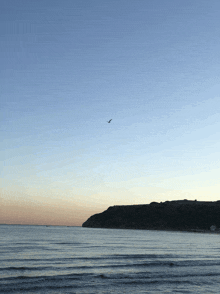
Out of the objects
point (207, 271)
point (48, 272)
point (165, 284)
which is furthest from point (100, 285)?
point (207, 271)

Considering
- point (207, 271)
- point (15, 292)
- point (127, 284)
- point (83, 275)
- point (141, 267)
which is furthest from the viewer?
point (141, 267)

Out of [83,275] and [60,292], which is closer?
[60,292]

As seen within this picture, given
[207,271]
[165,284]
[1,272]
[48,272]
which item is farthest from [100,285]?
[207,271]

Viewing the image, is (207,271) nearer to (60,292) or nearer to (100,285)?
(100,285)

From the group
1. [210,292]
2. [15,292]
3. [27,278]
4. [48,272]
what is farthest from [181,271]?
[15,292]

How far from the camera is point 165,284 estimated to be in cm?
2141

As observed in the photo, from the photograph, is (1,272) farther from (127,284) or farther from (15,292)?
(127,284)

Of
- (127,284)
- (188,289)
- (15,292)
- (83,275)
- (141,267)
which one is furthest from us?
(141,267)

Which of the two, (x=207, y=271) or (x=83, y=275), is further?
(x=207, y=271)

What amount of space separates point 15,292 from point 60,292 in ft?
9.01

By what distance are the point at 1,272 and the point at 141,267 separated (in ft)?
45.4

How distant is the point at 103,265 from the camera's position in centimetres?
3056

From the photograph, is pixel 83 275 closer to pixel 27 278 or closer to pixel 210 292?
pixel 27 278

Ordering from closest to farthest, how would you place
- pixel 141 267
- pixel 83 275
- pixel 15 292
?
pixel 15 292 < pixel 83 275 < pixel 141 267
